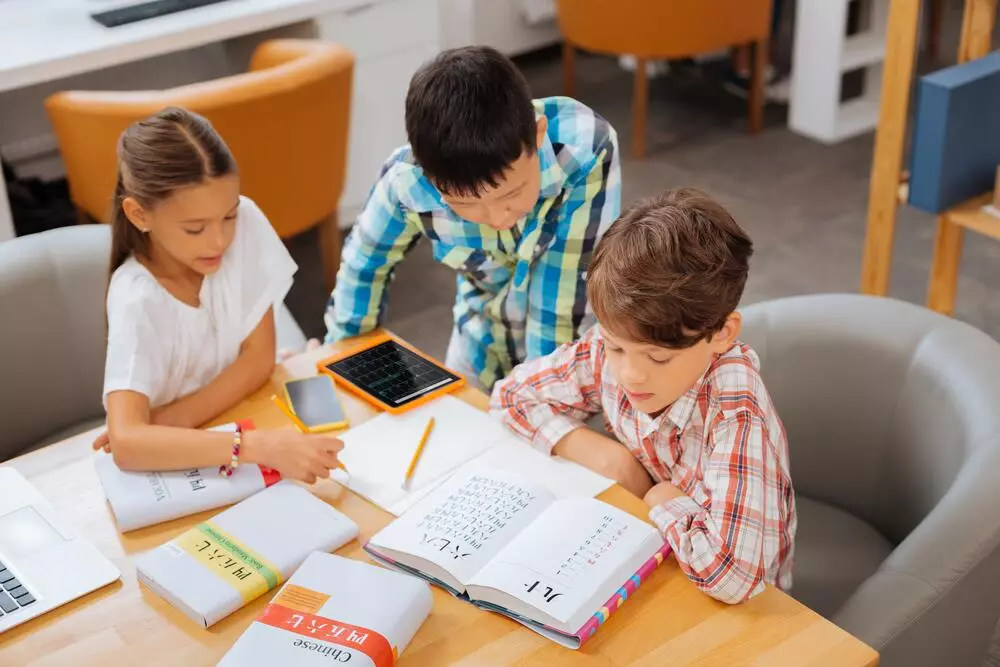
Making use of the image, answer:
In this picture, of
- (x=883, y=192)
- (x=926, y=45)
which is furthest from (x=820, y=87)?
(x=883, y=192)

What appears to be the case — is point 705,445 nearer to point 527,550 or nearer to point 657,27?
point 527,550

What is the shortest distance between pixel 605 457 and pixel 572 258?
1.37 feet

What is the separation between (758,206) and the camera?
377 cm

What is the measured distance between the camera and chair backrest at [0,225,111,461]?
2.06 meters

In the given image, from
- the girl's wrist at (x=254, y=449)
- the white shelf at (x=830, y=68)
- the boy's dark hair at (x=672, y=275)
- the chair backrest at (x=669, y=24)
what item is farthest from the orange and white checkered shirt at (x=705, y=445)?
the white shelf at (x=830, y=68)

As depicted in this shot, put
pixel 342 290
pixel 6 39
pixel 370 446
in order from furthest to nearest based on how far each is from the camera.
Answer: pixel 6 39
pixel 342 290
pixel 370 446

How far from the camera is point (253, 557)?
1.42 m

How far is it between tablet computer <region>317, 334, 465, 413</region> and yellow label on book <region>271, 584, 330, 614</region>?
41 centimetres

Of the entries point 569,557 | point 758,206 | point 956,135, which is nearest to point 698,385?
point 569,557

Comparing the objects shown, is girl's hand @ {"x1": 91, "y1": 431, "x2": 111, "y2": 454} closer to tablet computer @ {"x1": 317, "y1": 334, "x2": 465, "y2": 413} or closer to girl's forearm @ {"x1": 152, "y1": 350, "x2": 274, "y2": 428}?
girl's forearm @ {"x1": 152, "y1": 350, "x2": 274, "y2": 428}

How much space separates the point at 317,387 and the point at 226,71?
2.23 m

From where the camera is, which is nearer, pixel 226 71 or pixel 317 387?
pixel 317 387

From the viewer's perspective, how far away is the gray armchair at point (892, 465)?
1441 mm

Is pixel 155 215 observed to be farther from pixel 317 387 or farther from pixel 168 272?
pixel 317 387
